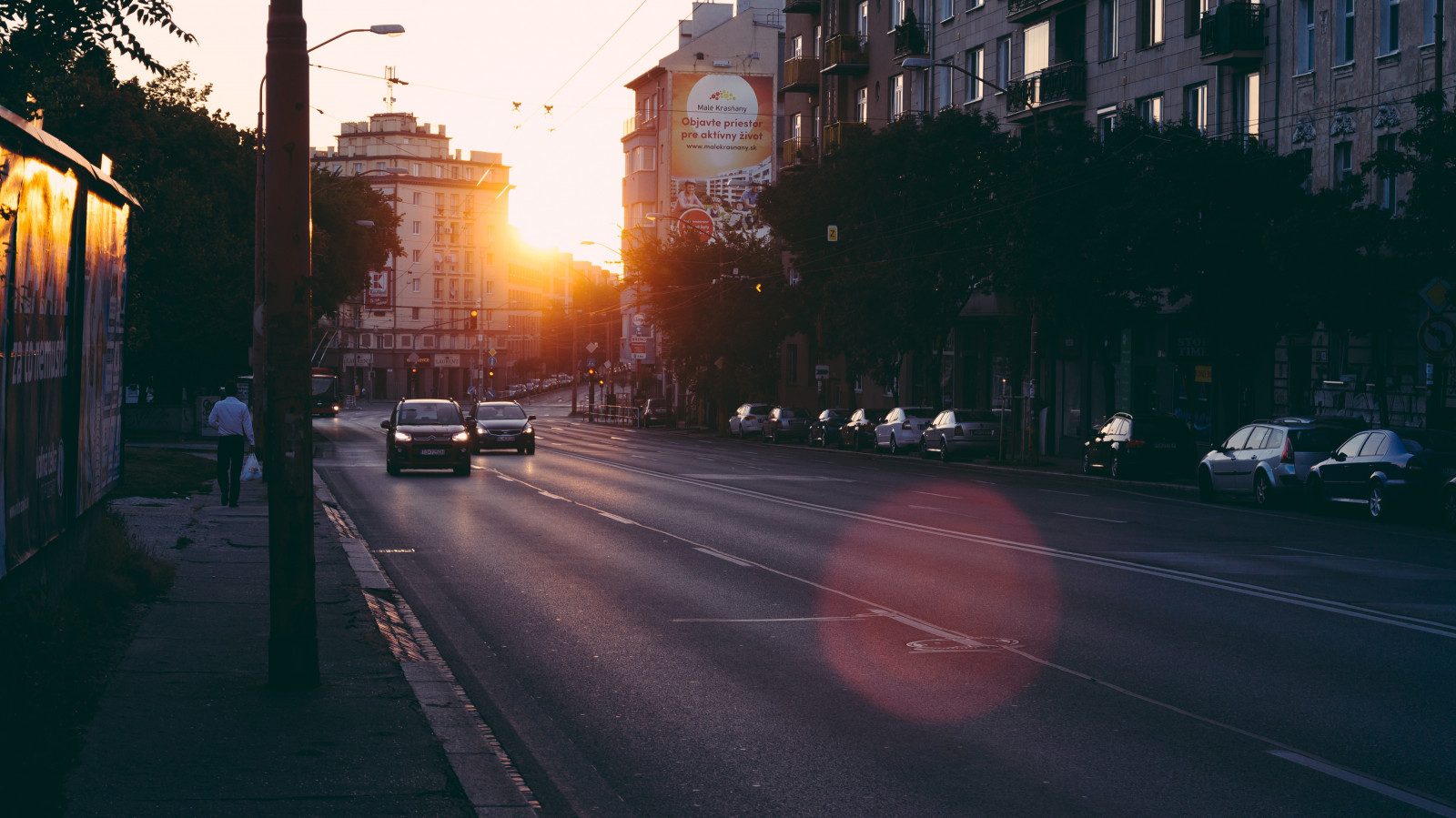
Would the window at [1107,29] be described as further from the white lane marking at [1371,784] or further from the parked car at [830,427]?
the white lane marking at [1371,784]

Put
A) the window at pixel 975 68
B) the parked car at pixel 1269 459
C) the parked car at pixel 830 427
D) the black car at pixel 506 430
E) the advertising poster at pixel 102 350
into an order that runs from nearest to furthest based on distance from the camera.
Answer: the advertising poster at pixel 102 350, the parked car at pixel 1269 459, the black car at pixel 506 430, the window at pixel 975 68, the parked car at pixel 830 427

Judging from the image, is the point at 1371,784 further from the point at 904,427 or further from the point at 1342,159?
the point at 904,427

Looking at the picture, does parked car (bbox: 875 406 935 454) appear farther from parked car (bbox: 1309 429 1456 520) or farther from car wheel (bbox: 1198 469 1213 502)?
parked car (bbox: 1309 429 1456 520)

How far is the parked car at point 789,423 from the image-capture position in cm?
5881

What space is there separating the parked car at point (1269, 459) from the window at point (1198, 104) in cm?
1491

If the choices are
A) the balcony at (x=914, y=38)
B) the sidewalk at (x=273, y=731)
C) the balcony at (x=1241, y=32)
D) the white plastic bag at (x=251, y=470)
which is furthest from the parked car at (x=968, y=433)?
the sidewalk at (x=273, y=731)

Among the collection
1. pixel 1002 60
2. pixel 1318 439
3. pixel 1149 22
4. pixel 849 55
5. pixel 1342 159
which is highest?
pixel 849 55

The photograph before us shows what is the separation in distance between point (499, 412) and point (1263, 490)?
21.9 meters

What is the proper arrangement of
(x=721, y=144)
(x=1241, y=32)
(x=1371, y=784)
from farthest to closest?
(x=721, y=144) → (x=1241, y=32) → (x=1371, y=784)

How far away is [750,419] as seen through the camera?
209 ft

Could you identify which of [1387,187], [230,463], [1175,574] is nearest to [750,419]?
Result: [1387,187]

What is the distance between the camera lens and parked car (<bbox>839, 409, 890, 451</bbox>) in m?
49.9

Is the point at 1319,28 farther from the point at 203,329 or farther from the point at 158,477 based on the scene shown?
the point at 203,329

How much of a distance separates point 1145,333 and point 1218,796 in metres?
37.6
